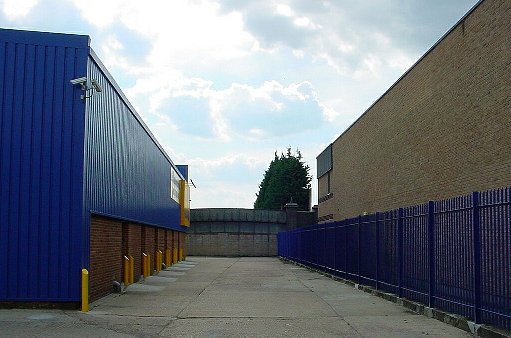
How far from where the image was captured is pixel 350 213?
39.5 meters

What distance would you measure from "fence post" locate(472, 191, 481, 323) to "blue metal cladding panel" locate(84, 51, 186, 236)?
8180 millimetres

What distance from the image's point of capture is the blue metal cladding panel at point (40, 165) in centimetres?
1370

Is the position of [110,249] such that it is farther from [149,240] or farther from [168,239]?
[168,239]

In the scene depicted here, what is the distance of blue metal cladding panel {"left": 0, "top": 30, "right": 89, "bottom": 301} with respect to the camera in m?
13.7

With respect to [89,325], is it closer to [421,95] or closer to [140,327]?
[140,327]

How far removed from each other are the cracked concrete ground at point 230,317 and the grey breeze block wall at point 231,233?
42.6 m

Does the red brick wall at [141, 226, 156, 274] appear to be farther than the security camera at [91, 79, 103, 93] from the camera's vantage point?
Yes

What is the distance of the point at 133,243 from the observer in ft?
74.5

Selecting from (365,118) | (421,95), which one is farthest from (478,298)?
(365,118)

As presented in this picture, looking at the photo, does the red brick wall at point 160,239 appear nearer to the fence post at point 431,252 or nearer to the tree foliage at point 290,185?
the fence post at point 431,252

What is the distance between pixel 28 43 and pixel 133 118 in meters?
7.32

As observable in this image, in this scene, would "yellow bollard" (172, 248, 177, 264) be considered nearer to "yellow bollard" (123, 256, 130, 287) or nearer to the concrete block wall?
"yellow bollard" (123, 256, 130, 287)

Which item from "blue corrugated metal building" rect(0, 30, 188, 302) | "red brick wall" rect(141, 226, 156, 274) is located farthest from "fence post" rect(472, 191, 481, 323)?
"red brick wall" rect(141, 226, 156, 274)

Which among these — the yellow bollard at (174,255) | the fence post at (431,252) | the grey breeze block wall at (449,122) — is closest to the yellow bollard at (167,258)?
the yellow bollard at (174,255)
